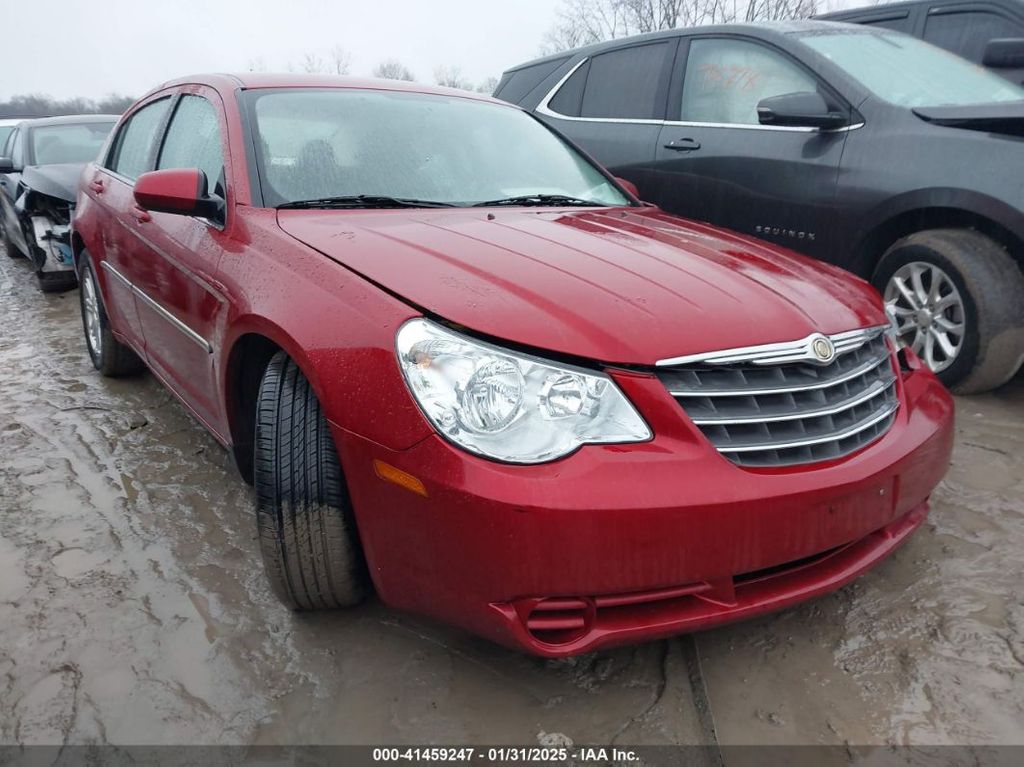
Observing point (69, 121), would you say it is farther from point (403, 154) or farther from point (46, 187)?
point (403, 154)

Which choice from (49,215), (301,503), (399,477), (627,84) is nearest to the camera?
(399,477)

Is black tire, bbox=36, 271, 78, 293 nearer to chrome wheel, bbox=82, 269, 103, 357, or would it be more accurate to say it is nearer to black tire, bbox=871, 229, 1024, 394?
chrome wheel, bbox=82, 269, 103, 357

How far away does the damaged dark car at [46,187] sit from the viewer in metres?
6.21

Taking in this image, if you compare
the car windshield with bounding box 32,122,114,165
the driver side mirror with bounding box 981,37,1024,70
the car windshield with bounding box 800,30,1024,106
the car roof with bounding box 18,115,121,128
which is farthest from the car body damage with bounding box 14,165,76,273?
the driver side mirror with bounding box 981,37,1024,70

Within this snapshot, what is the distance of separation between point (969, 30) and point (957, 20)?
0.11 m

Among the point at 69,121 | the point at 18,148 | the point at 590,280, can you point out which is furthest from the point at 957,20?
the point at 18,148

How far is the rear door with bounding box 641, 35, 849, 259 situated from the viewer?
361cm


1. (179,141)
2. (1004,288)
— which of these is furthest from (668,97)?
(179,141)

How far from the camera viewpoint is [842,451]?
1744 millimetres

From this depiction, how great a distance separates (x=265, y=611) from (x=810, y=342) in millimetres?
1575

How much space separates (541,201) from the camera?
270cm

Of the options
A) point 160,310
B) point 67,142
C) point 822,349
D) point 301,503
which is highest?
point 822,349

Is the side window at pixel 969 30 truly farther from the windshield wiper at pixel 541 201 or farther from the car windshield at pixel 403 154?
the windshield wiper at pixel 541 201

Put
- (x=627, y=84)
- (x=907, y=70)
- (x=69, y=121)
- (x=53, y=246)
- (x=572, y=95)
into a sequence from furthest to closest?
1. (x=69, y=121)
2. (x=53, y=246)
3. (x=572, y=95)
4. (x=627, y=84)
5. (x=907, y=70)
